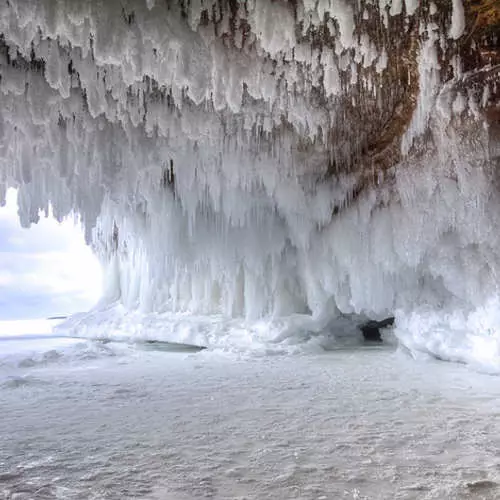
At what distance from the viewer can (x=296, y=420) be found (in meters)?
3.23

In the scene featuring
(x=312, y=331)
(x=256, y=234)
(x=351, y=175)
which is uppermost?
(x=351, y=175)

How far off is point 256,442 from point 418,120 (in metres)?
3.88

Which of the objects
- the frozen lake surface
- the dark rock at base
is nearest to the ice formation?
the frozen lake surface

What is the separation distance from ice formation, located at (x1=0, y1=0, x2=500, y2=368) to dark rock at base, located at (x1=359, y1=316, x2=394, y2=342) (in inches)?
91.9

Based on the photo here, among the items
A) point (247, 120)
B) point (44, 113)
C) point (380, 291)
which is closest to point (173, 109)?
point (247, 120)

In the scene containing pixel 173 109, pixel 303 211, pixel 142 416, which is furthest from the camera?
pixel 303 211

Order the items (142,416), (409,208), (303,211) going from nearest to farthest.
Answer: (142,416) → (409,208) → (303,211)

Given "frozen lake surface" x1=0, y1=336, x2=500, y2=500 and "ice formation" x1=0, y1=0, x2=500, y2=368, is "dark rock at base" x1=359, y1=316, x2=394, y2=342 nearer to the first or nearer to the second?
"ice formation" x1=0, y1=0, x2=500, y2=368

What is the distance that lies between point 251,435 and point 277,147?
155 inches

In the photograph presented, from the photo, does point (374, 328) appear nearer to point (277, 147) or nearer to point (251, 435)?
point (277, 147)

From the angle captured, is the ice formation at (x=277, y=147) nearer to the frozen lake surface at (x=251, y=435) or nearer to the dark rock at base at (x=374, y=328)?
the frozen lake surface at (x=251, y=435)

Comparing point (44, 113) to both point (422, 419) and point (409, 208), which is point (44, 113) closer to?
point (422, 419)

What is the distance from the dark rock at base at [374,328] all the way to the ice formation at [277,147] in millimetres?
2334

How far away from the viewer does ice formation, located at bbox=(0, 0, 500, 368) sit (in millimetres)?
3520
